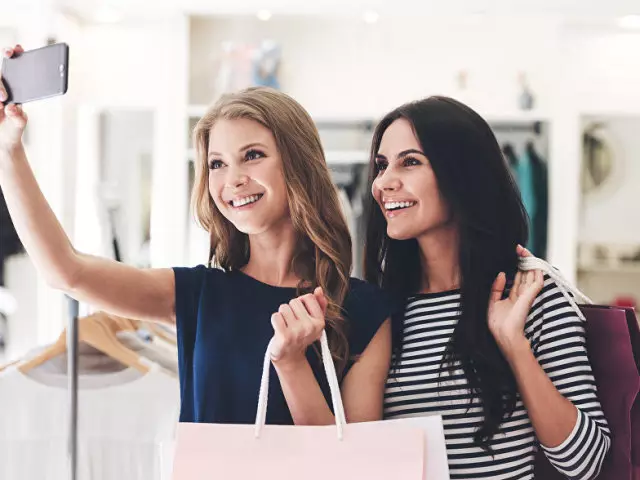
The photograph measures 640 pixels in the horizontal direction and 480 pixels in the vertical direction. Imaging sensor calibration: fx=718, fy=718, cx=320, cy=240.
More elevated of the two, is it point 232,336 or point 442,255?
point 442,255

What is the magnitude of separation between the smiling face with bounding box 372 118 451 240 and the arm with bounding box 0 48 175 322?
1.02 feet

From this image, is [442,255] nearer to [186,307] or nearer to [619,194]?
[186,307]

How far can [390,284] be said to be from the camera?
105cm

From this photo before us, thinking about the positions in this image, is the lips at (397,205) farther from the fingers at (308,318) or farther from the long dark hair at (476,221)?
the fingers at (308,318)

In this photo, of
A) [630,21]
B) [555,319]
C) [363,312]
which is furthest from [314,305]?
[630,21]

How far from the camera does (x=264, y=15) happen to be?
9.63 feet

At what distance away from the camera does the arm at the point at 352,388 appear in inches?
33.0

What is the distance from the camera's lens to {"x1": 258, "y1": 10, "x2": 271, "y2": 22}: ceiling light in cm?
289

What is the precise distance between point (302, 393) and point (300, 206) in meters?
0.24

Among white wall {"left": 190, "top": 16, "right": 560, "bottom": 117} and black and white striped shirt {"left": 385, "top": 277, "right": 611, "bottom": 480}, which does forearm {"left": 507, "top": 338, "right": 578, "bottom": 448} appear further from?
white wall {"left": 190, "top": 16, "right": 560, "bottom": 117}

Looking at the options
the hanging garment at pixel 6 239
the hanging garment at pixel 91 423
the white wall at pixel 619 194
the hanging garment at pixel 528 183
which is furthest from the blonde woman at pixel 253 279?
the white wall at pixel 619 194

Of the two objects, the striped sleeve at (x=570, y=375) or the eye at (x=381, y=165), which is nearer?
the striped sleeve at (x=570, y=375)

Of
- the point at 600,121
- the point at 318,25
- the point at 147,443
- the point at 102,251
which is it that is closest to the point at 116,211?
the point at 102,251

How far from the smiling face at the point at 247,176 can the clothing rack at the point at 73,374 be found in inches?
15.4
